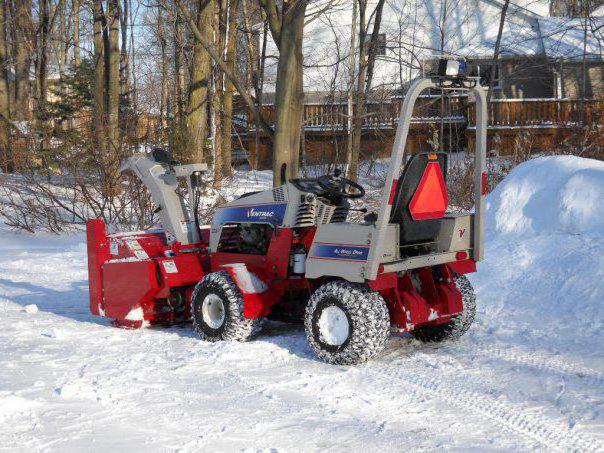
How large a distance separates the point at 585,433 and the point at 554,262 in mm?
3991

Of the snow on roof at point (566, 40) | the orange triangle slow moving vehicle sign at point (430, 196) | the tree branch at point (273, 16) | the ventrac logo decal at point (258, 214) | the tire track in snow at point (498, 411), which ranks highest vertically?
the snow on roof at point (566, 40)

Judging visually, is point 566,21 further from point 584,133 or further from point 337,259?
point 337,259

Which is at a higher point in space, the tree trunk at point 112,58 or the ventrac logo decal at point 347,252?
the tree trunk at point 112,58

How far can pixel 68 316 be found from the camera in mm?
7805

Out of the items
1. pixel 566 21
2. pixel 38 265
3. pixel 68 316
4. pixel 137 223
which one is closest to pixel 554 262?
pixel 68 316

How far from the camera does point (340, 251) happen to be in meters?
5.67

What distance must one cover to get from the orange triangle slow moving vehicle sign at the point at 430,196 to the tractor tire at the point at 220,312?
173cm

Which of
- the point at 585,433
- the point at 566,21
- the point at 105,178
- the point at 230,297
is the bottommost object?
the point at 585,433

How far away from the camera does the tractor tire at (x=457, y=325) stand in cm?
632

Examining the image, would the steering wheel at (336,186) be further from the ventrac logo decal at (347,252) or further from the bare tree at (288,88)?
the bare tree at (288,88)

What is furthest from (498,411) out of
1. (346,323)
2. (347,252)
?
(347,252)

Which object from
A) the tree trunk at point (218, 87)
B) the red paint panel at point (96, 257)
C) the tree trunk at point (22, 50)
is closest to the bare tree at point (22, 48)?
the tree trunk at point (22, 50)

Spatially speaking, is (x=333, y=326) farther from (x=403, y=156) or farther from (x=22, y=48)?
(x=22, y=48)

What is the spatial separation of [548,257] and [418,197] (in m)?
3.15
